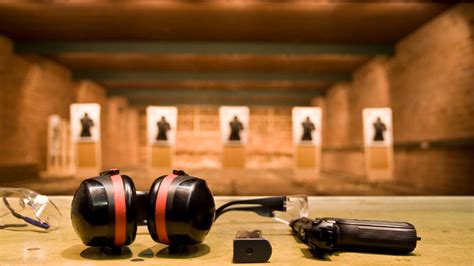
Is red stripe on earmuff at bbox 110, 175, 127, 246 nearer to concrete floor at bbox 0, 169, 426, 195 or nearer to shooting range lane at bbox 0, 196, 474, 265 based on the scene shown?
shooting range lane at bbox 0, 196, 474, 265

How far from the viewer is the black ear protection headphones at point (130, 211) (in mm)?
1126

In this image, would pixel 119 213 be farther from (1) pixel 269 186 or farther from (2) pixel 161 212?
(1) pixel 269 186

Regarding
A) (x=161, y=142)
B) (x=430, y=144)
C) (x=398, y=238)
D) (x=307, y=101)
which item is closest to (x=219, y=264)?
(x=398, y=238)

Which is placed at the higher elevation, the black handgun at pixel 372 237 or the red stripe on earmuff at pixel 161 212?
the red stripe on earmuff at pixel 161 212

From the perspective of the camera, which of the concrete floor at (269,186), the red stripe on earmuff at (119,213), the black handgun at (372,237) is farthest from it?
the concrete floor at (269,186)

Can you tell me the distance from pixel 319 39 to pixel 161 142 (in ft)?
9.47

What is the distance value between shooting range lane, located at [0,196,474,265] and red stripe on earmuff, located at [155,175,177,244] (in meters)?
0.08

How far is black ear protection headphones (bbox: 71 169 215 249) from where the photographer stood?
113 centimetres

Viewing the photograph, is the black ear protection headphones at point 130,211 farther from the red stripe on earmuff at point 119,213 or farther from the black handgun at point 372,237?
the black handgun at point 372,237

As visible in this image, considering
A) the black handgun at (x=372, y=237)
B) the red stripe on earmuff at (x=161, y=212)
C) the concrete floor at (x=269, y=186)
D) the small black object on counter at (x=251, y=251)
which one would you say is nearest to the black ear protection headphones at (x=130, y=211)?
the red stripe on earmuff at (x=161, y=212)

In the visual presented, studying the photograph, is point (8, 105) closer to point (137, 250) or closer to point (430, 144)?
point (137, 250)

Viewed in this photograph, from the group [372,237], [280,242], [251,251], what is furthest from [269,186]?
[251,251]

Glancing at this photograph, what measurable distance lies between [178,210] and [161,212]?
0.05 m

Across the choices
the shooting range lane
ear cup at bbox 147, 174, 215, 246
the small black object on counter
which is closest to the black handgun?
the shooting range lane
